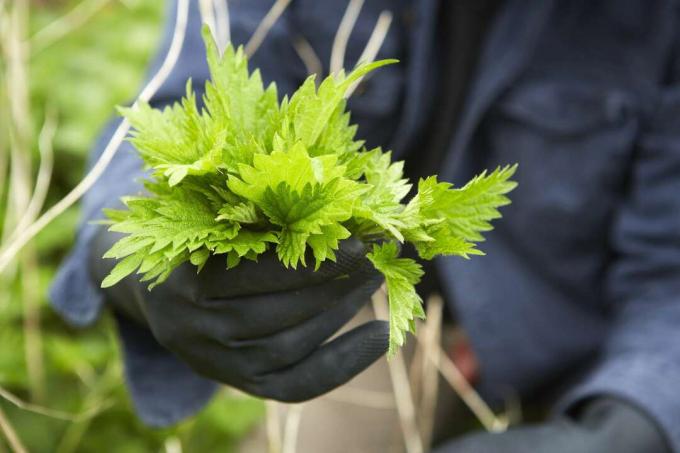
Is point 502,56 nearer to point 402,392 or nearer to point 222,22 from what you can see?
point 222,22

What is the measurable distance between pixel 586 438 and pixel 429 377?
1.28ft

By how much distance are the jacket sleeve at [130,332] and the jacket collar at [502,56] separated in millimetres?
577

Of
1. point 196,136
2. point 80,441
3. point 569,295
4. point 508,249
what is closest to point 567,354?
point 569,295

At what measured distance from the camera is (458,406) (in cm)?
156

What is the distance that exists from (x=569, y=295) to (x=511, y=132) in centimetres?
34

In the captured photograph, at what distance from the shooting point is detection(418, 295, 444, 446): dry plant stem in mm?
1235

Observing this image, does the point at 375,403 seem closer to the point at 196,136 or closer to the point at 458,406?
the point at 458,406

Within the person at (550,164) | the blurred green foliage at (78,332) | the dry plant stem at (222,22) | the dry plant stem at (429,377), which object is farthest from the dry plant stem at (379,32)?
the blurred green foliage at (78,332)

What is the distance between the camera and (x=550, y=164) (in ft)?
4.18

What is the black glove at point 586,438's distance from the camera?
1.01 meters

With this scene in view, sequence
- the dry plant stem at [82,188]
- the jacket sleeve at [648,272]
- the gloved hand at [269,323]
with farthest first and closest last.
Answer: the jacket sleeve at [648,272] → the dry plant stem at [82,188] → the gloved hand at [269,323]

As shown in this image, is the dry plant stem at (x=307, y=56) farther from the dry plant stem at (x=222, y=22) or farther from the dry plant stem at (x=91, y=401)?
the dry plant stem at (x=91, y=401)

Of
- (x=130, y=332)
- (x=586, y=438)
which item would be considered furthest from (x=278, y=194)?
(x=586, y=438)

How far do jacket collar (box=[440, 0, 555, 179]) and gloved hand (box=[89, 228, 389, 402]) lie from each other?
0.67 metres
